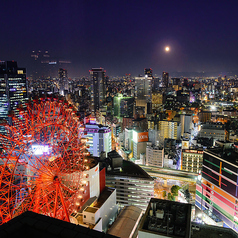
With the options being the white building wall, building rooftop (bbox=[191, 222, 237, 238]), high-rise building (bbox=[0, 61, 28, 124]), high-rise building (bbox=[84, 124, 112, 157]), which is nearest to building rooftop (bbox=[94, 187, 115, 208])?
the white building wall

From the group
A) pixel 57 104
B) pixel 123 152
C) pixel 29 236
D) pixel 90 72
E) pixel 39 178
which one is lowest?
pixel 123 152

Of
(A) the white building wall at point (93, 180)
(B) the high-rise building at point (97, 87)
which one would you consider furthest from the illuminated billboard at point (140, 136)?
(B) the high-rise building at point (97, 87)

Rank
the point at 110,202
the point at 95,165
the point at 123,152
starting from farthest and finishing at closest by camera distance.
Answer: the point at 123,152 → the point at 110,202 → the point at 95,165

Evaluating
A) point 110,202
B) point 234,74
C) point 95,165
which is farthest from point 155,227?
point 234,74

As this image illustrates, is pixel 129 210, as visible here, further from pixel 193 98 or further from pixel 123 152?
pixel 193 98

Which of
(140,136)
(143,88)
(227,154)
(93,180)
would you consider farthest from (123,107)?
(93,180)

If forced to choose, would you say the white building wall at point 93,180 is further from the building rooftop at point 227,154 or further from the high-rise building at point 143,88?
the high-rise building at point 143,88
